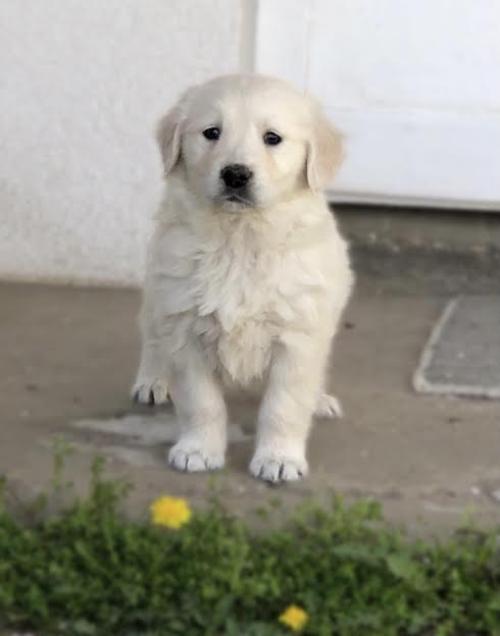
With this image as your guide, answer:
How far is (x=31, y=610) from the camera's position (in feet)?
11.1

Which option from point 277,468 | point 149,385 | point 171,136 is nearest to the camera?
point 277,468

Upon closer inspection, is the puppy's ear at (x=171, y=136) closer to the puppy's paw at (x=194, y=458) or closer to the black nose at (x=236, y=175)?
the black nose at (x=236, y=175)

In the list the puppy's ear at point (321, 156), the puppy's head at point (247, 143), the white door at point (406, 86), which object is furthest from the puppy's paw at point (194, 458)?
the white door at point (406, 86)

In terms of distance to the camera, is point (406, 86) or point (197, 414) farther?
point (406, 86)

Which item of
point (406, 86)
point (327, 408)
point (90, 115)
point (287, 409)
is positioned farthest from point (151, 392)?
point (406, 86)

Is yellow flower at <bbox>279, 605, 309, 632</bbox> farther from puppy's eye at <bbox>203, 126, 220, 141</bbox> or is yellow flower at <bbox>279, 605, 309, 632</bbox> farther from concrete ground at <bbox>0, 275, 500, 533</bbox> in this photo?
puppy's eye at <bbox>203, 126, 220, 141</bbox>

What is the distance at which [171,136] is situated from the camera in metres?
3.98

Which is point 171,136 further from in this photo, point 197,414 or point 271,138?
Result: point 197,414

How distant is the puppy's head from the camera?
12.5ft

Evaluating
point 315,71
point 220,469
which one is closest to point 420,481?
point 220,469

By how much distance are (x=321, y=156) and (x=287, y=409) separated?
0.66 m

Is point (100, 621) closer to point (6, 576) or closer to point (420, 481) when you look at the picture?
point (6, 576)

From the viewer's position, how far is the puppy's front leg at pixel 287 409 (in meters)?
3.88

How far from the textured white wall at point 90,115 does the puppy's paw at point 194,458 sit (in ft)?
5.97
